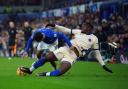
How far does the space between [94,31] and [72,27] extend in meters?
4.21

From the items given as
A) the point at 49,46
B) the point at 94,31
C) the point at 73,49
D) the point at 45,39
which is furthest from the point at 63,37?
the point at 94,31

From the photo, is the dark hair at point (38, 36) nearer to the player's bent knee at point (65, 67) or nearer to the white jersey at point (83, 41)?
the player's bent knee at point (65, 67)

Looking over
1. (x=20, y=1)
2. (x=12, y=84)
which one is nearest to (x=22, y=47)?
(x=20, y=1)

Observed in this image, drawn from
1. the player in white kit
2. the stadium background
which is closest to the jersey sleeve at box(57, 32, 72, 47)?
the player in white kit

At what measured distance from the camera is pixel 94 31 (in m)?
27.7

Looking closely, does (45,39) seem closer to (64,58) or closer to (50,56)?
(50,56)

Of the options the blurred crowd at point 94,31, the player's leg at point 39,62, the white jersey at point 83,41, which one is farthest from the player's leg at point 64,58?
the blurred crowd at point 94,31

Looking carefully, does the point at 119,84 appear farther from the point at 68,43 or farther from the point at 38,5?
the point at 38,5

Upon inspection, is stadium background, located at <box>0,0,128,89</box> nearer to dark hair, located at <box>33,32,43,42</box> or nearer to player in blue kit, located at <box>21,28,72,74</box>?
player in blue kit, located at <box>21,28,72,74</box>

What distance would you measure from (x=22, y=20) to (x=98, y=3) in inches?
Result: 398

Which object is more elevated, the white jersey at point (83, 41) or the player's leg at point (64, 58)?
the white jersey at point (83, 41)

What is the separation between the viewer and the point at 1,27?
3697cm

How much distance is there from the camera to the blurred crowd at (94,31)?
2597 cm

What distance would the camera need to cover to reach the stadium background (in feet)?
47.3
